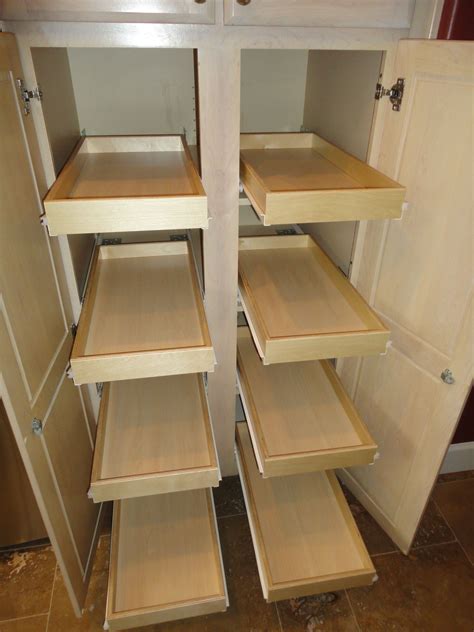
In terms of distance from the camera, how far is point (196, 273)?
1514mm

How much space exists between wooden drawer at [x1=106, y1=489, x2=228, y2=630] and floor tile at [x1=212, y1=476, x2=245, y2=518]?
0.22 metres

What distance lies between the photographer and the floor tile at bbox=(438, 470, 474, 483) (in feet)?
6.61

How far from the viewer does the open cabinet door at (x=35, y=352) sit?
985mm

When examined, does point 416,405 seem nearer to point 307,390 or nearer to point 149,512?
point 307,390

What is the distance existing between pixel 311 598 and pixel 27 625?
3.10ft

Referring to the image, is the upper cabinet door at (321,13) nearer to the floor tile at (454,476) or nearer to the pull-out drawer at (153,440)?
the pull-out drawer at (153,440)

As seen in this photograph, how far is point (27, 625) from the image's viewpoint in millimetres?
1483

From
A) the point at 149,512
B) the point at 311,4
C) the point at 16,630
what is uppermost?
the point at 311,4

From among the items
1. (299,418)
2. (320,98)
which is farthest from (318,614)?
(320,98)

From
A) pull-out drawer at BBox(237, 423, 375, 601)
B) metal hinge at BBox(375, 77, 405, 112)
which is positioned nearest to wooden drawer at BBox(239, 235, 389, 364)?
metal hinge at BBox(375, 77, 405, 112)

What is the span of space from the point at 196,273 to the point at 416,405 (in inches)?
32.0

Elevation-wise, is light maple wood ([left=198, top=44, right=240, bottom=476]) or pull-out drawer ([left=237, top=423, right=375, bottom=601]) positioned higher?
light maple wood ([left=198, top=44, right=240, bottom=476])

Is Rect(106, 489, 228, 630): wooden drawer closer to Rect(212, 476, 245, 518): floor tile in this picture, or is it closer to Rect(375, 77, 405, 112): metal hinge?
Rect(212, 476, 245, 518): floor tile

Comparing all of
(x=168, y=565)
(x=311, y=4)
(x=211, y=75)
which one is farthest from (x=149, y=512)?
(x=311, y=4)
